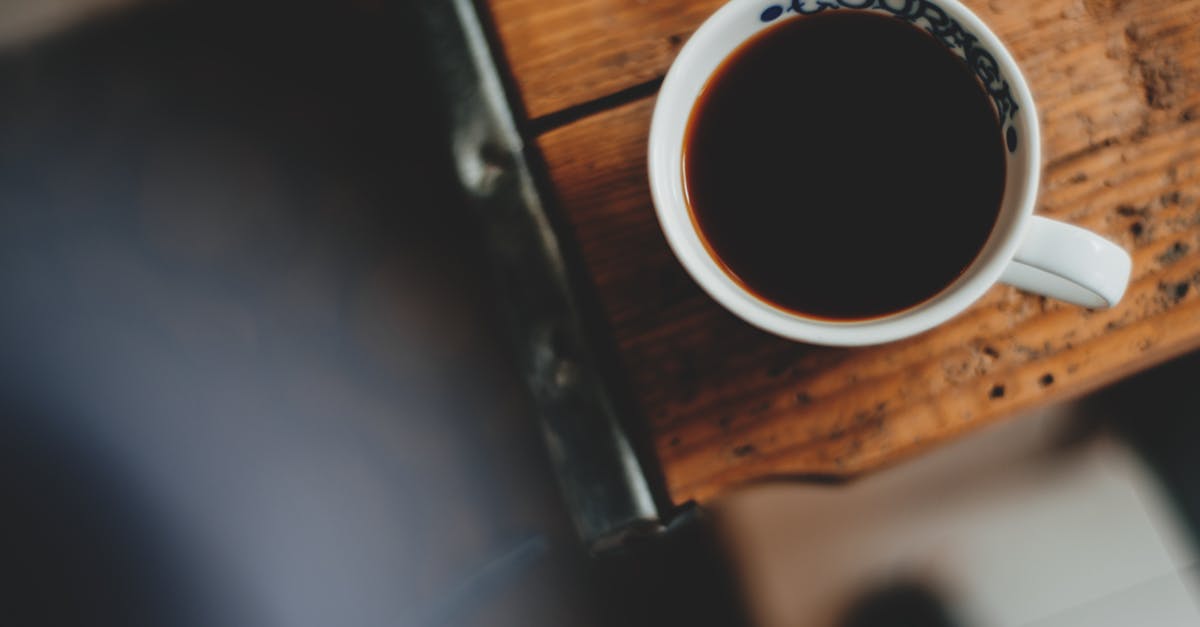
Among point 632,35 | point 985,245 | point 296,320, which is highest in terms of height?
point 632,35

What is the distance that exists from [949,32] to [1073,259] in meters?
0.13

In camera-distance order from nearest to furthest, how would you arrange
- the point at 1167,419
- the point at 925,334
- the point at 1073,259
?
the point at 1073,259 < the point at 925,334 < the point at 1167,419

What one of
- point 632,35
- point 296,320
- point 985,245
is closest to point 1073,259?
point 985,245

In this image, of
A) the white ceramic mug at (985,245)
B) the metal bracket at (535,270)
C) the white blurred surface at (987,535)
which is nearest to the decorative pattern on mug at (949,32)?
the white ceramic mug at (985,245)

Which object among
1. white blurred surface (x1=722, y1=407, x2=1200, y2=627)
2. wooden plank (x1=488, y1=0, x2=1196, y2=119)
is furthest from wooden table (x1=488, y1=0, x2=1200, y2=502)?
white blurred surface (x1=722, y1=407, x2=1200, y2=627)

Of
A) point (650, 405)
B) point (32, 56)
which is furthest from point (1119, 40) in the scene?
point (32, 56)

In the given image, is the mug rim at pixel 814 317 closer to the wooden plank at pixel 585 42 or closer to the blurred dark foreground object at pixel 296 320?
the wooden plank at pixel 585 42

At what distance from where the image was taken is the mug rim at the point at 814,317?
14.7 inches

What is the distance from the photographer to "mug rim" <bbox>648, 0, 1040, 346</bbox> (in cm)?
37

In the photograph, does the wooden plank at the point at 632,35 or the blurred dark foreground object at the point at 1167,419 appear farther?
the blurred dark foreground object at the point at 1167,419

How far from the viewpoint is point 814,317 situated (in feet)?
1.34

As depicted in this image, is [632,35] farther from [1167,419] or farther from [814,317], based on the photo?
[1167,419]

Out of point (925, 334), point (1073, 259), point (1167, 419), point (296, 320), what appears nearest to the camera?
point (1073, 259)

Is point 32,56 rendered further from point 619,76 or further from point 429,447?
point 619,76
